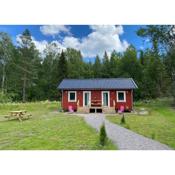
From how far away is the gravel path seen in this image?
5.75m

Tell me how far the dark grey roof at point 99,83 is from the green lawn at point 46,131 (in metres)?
0.54

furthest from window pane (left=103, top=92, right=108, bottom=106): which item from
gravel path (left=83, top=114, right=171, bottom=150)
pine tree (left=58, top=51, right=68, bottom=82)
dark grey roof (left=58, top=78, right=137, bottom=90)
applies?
pine tree (left=58, top=51, right=68, bottom=82)

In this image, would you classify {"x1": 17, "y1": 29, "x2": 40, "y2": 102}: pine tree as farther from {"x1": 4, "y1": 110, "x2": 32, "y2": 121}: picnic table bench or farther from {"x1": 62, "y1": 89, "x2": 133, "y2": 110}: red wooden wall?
{"x1": 62, "y1": 89, "x2": 133, "y2": 110}: red wooden wall

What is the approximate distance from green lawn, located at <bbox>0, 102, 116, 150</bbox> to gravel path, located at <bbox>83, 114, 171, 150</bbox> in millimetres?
156

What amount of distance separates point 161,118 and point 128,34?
183 centimetres

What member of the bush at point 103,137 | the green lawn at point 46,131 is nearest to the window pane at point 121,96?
the green lawn at point 46,131

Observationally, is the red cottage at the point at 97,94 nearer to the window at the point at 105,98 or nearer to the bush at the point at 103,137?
the window at the point at 105,98

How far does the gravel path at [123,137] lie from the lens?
5746 millimetres

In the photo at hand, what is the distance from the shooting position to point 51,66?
21.8 ft

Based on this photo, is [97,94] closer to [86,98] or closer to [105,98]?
[105,98]

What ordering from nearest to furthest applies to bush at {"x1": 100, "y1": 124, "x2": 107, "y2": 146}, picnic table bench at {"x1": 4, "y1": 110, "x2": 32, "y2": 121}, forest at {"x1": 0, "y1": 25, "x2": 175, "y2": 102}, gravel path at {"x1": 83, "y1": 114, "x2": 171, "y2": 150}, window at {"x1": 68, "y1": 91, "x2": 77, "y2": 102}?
gravel path at {"x1": 83, "y1": 114, "x2": 171, "y2": 150}, bush at {"x1": 100, "y1": 124, "x2": 107, "y2": 146}, forest at {"x1": 0, "y1": 25, "x2": 175, "y2": 102}, picnic table bench at {"x1": 4, "y1": 110, "x2": 32, "y2": 121}, window at {"x1": 68, "y1": 91, "x2": 77, "y2": 102}
